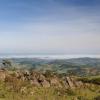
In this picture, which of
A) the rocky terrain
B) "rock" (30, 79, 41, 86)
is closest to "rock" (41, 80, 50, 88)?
the rocky terrain

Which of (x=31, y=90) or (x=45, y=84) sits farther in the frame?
(x=45, y=84)

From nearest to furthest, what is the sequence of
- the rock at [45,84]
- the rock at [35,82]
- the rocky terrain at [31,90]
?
1. the rocky terrain at [31,90]
2. the rock at [35,82]
3. the rock at [45,84]

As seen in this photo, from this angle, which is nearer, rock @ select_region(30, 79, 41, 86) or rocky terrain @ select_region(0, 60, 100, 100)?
rocky terrain @ select_region(0, 60, 100, 100)

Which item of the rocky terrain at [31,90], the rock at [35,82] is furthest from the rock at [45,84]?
the rock at [35,82]

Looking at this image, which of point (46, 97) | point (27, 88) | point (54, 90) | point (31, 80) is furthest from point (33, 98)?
point (31, 80)

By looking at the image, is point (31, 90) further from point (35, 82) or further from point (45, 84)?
point (45, 84)

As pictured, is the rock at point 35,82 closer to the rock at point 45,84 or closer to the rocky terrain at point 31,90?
the rocky terrain at point 31,90

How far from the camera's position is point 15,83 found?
17362cm

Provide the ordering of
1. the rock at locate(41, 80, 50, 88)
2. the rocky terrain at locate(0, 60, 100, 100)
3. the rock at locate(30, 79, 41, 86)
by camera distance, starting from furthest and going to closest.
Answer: the rock at locate(41, 80, 50, 88) → the rock at locate(30, 79, 41, 86) → the rocky terrain at locate(0, 60, 100, 100)

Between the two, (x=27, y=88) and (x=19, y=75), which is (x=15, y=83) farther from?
(x=19, y=75)

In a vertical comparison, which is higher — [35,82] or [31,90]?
[35,82]

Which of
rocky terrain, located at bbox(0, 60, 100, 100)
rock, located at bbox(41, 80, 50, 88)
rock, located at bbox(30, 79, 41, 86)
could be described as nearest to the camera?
rocky terrain, located at bbox(0, 60, 100, 100)

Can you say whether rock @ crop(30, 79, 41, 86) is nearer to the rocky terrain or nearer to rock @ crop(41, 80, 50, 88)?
the rocky terrain

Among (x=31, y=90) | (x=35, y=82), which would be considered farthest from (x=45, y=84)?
(x=31, y=90)
